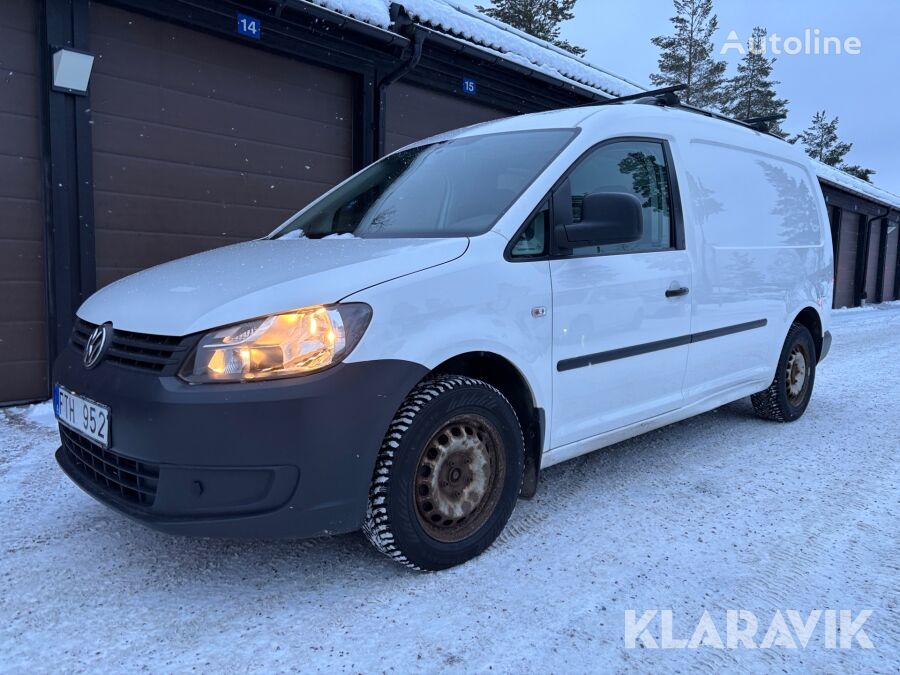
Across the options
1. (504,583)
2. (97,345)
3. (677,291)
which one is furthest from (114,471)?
(677,291)

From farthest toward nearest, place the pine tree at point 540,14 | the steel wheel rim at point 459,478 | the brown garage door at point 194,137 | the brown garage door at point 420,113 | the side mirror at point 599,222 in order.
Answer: the pine tree at point 540,14 < the brown garage door at point 420,113 < the brown garage door at point 194,137 < the side mirror at point 599,222 < the steel wheel rim at point 459,478

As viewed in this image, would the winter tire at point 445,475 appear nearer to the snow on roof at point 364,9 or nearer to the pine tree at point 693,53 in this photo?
the snow on roof at point 364,9

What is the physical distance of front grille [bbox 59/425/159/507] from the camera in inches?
81.9

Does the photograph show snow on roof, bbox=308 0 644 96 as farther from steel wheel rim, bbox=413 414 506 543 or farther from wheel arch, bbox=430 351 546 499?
steel wheel rim, bbox=413 414 506 543

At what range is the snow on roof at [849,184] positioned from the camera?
52.3 feet

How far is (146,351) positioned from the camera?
2119 mm

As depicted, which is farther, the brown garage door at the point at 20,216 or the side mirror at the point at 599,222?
the brown garage door at the point at 20,216

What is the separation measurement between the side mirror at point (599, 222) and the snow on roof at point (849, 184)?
14.4m

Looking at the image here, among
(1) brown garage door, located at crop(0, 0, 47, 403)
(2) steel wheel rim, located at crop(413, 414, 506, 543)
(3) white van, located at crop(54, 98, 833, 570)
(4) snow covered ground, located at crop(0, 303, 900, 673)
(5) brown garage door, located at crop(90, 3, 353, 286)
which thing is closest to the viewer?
(4) snow covered ground, located at crop(0, 303, 900, 673)

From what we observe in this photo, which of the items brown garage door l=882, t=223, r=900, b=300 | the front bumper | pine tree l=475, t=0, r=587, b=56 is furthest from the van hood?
pine tree l=475, t=0, r=587, b=56

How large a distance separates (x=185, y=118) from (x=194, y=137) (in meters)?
0.17

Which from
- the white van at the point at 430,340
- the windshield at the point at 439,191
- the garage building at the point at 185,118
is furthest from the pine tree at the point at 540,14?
the windshield at the point at 439,191

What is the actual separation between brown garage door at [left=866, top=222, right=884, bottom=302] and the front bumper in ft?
75.0

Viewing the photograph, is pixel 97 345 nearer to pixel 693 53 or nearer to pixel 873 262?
pixel 873 262
